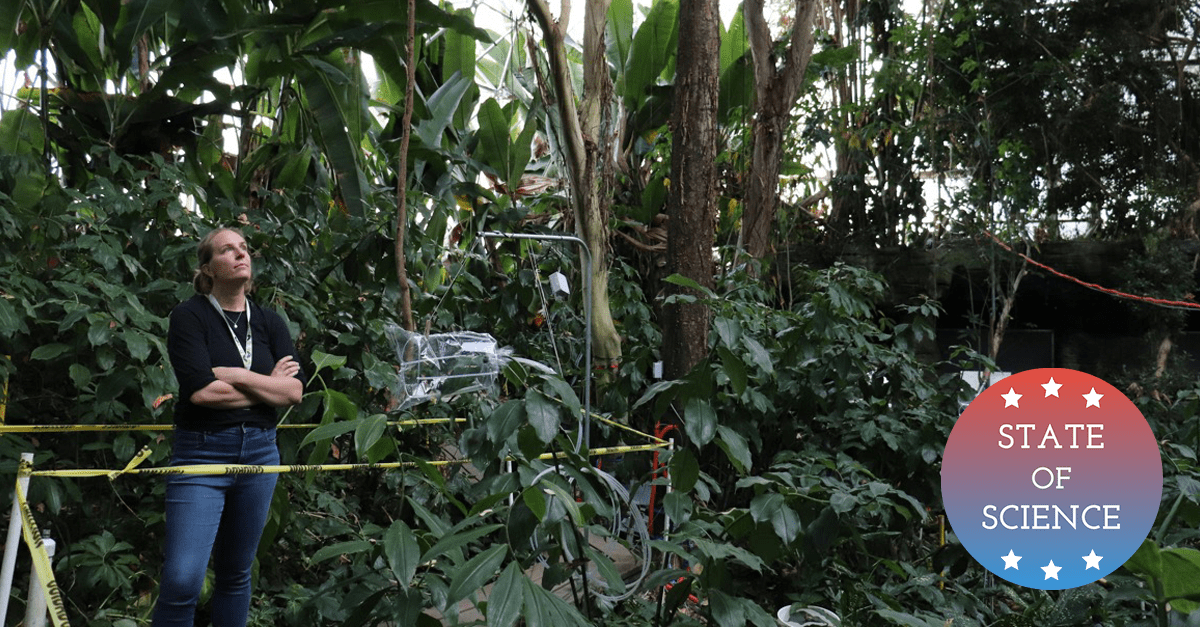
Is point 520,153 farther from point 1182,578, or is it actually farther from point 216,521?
point 1182,578

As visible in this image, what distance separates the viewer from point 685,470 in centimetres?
196

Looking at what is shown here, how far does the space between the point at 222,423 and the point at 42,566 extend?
19.9 inches

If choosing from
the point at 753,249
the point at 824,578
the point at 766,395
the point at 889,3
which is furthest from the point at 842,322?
the point at 889,3

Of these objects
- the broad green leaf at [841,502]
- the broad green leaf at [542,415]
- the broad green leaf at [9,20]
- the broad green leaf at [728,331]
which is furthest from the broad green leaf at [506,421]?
the broad green leaf at [9,20]

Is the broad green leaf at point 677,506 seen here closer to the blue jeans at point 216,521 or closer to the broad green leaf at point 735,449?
the broad green leaf at point 735,449

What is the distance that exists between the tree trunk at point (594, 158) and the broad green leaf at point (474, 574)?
2.93m

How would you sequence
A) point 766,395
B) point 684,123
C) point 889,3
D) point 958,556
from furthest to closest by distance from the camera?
point 889,3
point 684,123
point 766,395
point 958,556

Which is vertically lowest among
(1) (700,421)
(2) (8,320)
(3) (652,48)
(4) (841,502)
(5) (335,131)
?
(4) (841,502)

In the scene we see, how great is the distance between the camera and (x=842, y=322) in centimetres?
370

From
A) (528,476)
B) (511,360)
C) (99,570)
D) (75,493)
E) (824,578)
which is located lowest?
(824,578)

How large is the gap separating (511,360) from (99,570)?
1432 mm

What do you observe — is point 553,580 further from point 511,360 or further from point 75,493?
point 75,493

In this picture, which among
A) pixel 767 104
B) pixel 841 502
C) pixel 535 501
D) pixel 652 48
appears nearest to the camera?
pixel 535 501

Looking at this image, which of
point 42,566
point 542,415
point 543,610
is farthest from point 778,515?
point 42,566
